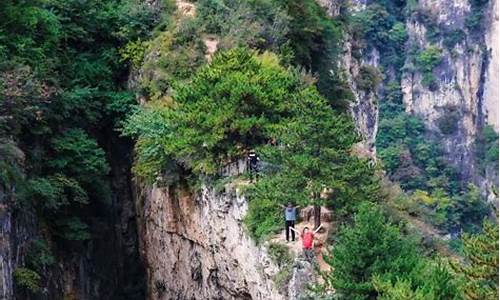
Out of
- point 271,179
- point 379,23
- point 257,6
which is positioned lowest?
point 271,179

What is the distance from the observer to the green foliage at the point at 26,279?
58.7 ft

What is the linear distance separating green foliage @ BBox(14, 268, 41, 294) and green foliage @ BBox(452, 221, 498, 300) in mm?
10146

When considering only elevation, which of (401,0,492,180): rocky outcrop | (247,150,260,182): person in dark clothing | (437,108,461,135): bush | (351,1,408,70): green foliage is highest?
(351,1,408,70): green foliage

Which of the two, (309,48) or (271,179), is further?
(309,48)

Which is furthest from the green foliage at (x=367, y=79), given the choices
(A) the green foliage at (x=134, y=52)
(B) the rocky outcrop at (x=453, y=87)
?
(B) the rocky outcrop at (x=453, y=87)

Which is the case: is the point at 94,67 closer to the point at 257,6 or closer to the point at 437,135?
the point at 257,6

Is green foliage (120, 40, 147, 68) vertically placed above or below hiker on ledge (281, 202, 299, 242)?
above

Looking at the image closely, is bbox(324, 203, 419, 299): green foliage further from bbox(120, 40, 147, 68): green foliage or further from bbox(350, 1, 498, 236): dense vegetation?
bbox(350, 1, 498, 236): dense vegetation

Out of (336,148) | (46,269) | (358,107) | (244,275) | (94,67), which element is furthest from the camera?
(358,107)

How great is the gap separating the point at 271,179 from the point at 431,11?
60.2 metres

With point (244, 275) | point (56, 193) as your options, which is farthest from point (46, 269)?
point (244, 275)

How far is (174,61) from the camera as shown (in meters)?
23.5

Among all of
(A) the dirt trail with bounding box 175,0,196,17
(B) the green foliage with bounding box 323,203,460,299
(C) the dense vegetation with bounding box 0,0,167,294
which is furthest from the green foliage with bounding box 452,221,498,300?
(A) the dirt trail with bounding box 175,0,196,17

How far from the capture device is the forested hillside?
14799 mm
